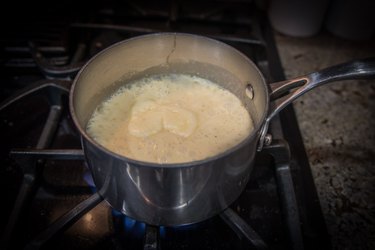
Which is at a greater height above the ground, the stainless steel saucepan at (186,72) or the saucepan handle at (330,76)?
the saucepan handle at (330,76)

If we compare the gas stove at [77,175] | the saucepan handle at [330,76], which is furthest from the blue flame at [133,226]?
the saucepan handle at [330,76]

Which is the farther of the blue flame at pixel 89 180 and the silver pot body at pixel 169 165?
the blue flame at pixel 89 180

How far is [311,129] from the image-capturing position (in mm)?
808

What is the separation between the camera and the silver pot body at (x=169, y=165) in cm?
48

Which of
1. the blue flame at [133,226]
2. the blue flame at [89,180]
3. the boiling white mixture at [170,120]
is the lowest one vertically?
the blue flame at [133,226]

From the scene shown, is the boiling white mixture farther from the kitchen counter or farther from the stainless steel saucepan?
the kitchen counter

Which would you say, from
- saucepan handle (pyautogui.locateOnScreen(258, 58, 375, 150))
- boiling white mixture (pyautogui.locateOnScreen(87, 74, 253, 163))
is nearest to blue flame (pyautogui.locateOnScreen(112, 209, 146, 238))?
boiling white mixture (pyautogui.locateOnScreen(87, 74, 253, 163))

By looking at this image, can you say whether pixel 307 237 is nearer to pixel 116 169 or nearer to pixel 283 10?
pixel 116 169

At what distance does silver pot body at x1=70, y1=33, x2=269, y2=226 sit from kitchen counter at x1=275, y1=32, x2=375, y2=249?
→ 0.58ft

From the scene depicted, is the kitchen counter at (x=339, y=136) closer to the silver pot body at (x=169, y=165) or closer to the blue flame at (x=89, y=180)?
the silver pot body at (x=169, y=165)

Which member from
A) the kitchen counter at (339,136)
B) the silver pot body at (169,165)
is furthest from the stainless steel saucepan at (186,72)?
the kitchen counter at (339,136)

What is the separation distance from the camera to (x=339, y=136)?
0.79 meters

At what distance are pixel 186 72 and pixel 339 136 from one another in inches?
14.6

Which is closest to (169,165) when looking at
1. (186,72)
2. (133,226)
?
(133,226)
